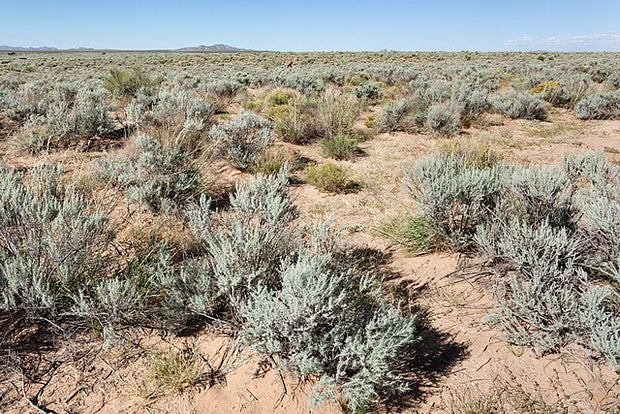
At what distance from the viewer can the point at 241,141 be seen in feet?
20.6

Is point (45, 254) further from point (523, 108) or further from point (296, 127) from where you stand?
point (523, 108)

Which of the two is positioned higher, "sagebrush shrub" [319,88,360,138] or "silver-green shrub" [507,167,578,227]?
"sagebrush shrub" [319,88,360,138]

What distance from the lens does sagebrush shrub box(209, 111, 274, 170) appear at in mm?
6082

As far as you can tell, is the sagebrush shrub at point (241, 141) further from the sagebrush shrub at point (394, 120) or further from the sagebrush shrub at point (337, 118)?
the sagebrush shrub at point (394, 120)

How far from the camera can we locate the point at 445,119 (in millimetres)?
8508

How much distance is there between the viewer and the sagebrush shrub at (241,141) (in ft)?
20.0

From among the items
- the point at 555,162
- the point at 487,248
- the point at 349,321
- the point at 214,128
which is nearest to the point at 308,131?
the point at 214,128

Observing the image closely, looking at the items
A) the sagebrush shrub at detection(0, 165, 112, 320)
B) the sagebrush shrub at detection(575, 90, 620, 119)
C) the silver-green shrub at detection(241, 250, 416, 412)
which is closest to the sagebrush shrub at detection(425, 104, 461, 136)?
the sagebrush shrub at detection(575, 90, 620, 119)

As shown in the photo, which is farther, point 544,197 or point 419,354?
point 544,197

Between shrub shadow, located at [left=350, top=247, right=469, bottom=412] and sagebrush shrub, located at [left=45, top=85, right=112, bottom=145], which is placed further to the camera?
sagebrush shrub, located at [left=45, top=85, right=112, bottom=145]

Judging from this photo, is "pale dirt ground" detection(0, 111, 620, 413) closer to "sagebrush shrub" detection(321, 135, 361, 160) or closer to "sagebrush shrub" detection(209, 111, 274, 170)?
"sagebrush shrub" detection(209, 111, 274, 170)

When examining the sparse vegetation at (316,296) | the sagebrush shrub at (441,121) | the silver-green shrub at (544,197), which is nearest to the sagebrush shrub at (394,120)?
the sagebrush shrub at (441,121)

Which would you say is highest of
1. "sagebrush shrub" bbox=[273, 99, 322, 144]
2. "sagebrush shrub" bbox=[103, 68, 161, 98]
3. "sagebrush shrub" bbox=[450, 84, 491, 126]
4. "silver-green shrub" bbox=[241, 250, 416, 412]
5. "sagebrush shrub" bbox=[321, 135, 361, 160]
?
"sagebrush shrub" bbox=[103, 68, 161, 98]

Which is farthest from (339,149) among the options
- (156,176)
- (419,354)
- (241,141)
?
(419,354)
